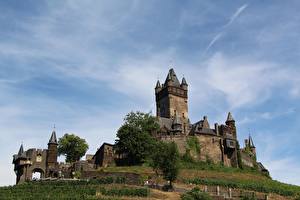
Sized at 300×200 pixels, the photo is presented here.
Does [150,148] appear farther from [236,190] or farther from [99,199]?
[99,199]

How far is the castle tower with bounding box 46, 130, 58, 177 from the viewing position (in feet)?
252

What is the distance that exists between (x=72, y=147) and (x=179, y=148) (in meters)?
21.9

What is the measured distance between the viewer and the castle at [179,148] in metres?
77.4

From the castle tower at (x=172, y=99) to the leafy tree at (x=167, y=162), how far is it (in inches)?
1356

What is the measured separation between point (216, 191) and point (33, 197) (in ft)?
82.9

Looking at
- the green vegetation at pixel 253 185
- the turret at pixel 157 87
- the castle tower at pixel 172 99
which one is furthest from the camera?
the turret at pixel 157 87

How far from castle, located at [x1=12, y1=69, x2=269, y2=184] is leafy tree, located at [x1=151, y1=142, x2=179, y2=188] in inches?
510

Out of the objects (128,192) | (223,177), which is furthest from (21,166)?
(223,177)

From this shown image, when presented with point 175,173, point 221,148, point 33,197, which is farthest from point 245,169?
Answer: point 33,197

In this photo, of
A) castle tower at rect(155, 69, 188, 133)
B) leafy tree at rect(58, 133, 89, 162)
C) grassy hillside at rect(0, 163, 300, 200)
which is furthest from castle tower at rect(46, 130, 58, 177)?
castle tower at rect(155, 69, 188, 133)

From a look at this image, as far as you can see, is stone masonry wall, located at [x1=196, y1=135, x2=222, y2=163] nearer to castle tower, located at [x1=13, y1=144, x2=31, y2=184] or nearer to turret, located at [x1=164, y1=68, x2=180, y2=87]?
turret, located at [x1=164, y1=68, x2=180, y2=87]

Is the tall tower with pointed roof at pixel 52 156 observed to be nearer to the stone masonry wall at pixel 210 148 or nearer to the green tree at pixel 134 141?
the green tree at pixel 134 141

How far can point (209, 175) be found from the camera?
245 ft

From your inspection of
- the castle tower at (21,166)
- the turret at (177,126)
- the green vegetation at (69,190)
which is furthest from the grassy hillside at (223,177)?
the castle tower at (21,166)
